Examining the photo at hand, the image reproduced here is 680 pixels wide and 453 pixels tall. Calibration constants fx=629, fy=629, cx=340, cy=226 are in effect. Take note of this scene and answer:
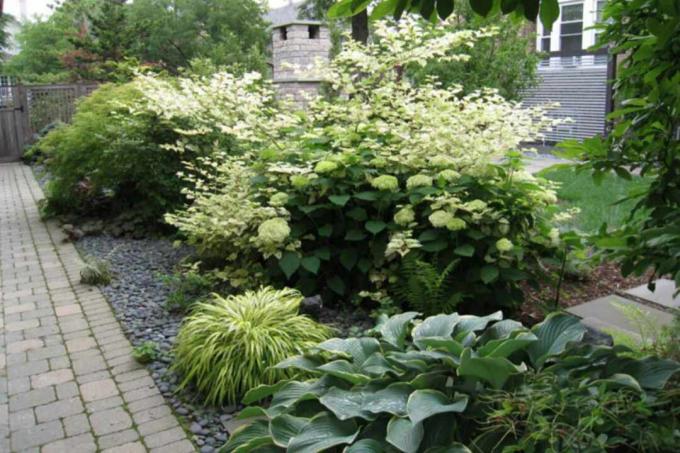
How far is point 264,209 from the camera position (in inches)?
171

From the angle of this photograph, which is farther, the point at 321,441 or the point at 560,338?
the point at 560,338

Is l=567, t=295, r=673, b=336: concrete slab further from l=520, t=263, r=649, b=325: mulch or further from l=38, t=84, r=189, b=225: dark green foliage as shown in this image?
l=38, t=84, r=189, b=225: dark green foliage

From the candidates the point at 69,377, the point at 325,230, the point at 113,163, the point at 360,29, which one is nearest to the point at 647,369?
the point at 325,230

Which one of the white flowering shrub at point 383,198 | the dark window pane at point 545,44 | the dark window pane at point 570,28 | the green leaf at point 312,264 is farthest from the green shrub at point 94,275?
the dark window pane at point 545,44

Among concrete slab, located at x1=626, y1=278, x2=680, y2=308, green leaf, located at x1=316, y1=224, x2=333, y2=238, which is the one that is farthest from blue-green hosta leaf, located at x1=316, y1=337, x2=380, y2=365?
concrete slab, located at x1=626, y1=278, x2=680, y2=308

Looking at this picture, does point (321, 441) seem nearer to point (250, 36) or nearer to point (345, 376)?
point (345, 376)

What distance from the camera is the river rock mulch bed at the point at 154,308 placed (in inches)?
115

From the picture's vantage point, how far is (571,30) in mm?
15461

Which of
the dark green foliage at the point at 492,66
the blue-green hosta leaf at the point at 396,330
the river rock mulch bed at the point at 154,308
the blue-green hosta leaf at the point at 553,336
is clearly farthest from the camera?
the dark green foliage at the point at 492,66

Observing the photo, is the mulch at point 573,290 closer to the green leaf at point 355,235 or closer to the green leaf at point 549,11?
the green leaf at point 355,235

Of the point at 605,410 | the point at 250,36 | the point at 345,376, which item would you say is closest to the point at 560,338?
the point at 605,410

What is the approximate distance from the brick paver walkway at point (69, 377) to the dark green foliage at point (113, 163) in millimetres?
1249

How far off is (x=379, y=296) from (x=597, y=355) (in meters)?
2.02

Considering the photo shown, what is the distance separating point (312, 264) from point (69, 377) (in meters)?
1.62
